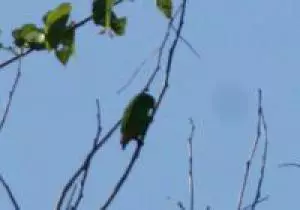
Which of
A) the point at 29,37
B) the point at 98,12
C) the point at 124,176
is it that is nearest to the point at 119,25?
the point at 98,12

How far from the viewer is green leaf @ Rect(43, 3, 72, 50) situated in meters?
1.30

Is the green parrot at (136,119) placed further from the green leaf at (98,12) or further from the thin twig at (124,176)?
the green leaf at (98,12)

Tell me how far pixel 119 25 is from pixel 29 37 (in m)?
0.19

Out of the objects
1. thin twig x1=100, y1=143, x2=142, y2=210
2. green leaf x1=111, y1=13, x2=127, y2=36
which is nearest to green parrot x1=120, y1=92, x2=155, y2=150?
thin twig x1=100, y1=143, x2=142, y2=210

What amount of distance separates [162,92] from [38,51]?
1.03ft

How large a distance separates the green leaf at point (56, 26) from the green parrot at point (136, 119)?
0.71ft

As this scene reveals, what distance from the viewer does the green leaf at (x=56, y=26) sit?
1.30 meters

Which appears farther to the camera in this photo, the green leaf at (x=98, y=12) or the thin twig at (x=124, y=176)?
the thin twig at (x=124, y=176)

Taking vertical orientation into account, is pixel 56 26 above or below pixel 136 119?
above

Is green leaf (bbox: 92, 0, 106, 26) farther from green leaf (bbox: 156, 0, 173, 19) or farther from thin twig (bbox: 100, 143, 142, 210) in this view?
thin twig (bbox: 100, 143, 142, 210)

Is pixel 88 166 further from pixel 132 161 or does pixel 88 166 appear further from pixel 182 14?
pixel 182 14

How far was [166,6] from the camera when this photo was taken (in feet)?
4.29

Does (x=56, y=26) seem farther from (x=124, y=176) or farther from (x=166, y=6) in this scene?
(x=124, y=176)

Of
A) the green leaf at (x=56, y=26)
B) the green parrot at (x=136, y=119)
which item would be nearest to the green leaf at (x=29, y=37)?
the green leaf at (x=56, y=26)
